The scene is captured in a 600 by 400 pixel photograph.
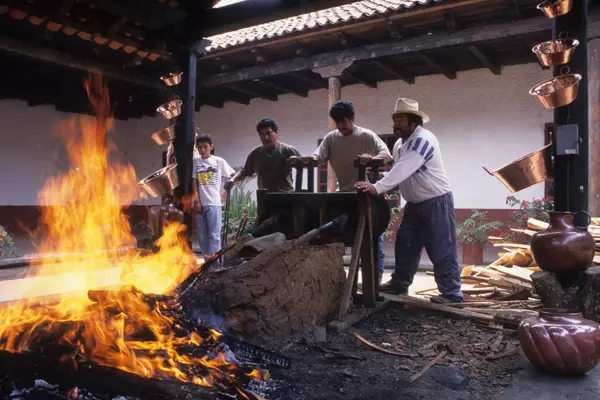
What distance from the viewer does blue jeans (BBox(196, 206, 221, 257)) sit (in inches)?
288

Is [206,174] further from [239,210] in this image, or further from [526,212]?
[526,212]

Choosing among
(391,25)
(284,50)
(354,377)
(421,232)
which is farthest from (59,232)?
(354,377)

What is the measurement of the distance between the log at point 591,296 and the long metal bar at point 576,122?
0.59m

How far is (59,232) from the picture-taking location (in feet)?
44.6

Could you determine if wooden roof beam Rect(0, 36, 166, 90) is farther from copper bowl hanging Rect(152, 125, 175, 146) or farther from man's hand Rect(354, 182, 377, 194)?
man's hand Rect(354, 182, 377, 194)

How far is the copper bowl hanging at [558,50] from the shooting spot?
4.16m

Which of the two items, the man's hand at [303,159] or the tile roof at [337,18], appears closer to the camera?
the man's hand at [303,159]

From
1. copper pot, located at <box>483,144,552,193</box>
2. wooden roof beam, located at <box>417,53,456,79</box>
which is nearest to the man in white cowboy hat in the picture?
copper pot, located at <box>483,144,552,193</box>

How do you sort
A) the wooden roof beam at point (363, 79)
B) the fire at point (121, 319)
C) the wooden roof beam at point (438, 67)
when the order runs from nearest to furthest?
the fire at point (121, 319) < the wooden roof beam at point (438, 67) < the wooden roof beam at point (363, 79)

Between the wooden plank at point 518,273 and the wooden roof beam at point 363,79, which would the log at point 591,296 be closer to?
the wooden plank at point 518,273

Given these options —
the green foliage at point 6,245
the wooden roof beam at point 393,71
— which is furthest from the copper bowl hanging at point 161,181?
the wooden roof beam at point 393,71

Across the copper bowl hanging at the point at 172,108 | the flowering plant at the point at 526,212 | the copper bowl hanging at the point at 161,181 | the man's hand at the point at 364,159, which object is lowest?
the flowering plant at the point at 526,212

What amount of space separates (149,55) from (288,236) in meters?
2.76

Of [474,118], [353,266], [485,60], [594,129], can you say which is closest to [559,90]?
[353,266]
